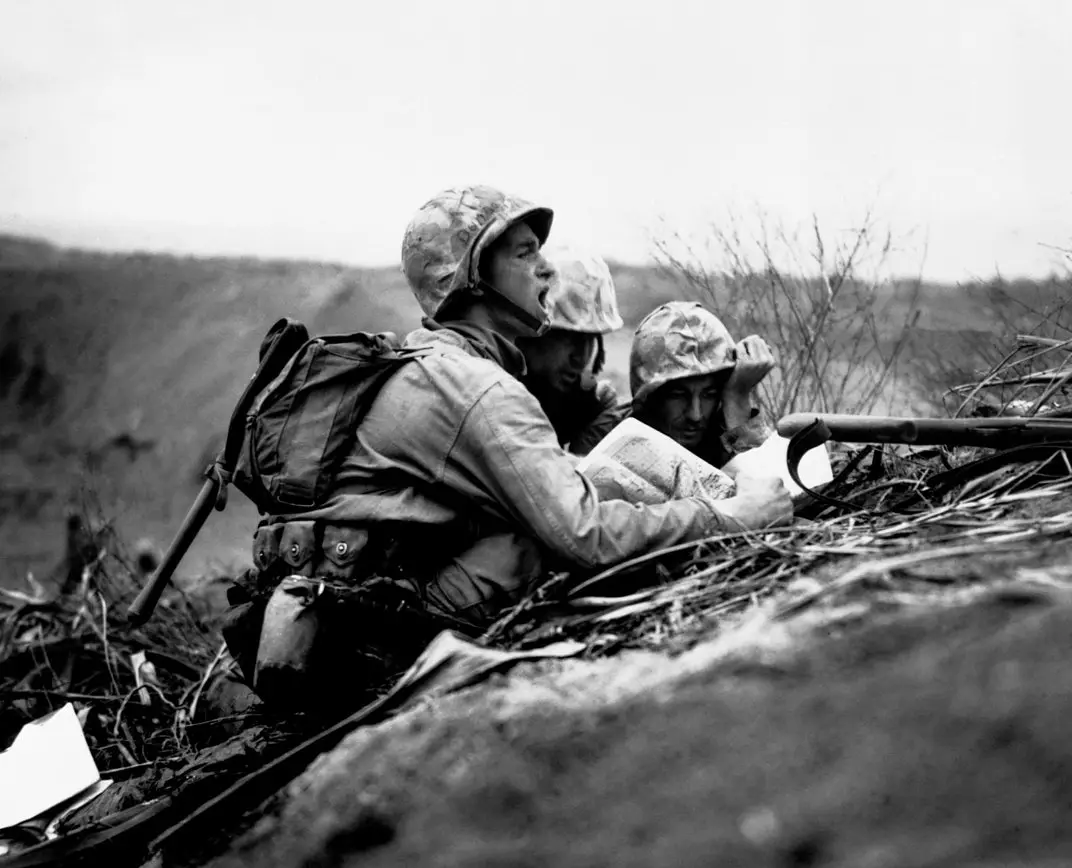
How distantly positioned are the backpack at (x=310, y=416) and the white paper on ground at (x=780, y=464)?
115 cm

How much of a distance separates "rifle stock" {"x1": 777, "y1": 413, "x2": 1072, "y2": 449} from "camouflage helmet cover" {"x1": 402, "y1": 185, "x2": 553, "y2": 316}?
1167 mm

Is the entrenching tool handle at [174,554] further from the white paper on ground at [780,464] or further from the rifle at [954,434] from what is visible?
the rifle at [954,434]

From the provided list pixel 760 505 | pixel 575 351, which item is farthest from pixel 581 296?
pixel 760 505

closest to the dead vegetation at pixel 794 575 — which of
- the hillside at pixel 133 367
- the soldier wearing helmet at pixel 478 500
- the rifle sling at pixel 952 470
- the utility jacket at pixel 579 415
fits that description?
the rifle sling at pixel 952 470

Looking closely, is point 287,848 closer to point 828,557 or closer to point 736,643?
point 736,643

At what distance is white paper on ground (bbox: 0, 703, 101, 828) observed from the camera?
4.04 m

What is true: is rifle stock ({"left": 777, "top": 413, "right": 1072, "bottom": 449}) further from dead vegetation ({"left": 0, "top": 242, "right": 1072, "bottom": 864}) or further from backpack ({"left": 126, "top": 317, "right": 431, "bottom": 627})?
backpack ({"left": 126, "top": 317, "right": 431, "bottom": 627})

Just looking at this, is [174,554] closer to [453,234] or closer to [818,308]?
[453,234]

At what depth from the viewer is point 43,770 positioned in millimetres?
4195

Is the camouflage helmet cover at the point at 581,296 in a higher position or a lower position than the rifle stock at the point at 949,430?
higher

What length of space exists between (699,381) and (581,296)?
0.66 meters

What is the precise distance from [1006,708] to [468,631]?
4.97ft

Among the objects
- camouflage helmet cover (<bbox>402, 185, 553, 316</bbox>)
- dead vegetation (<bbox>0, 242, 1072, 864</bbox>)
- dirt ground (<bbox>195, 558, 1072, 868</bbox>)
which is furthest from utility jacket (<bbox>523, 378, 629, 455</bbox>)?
dirt ground (<bbox>195, 558, 1072, 868</bbox>)

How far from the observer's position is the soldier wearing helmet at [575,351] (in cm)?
513
